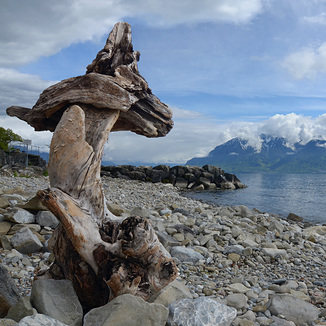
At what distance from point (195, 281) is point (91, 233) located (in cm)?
310

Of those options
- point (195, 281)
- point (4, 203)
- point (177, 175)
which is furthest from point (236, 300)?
point (177, 175)

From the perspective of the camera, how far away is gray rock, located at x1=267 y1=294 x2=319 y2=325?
5430 millimetres

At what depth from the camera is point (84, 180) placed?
16.6 ft

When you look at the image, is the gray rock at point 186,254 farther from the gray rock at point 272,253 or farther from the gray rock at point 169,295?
the gray rock at point 169,295

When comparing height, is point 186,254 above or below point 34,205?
below

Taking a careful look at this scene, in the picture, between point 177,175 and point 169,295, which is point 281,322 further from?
point 177,175

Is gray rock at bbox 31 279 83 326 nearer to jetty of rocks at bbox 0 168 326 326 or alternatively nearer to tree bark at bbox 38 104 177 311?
jetty of rocks at bbox 0 168 326 326

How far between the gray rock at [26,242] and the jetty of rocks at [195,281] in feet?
0.07

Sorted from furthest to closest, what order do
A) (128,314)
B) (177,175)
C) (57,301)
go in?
(177,175) < (57,301) < (128,314)

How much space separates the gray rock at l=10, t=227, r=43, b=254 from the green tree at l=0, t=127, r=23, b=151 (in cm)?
3009

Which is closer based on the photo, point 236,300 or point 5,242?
point 236,300

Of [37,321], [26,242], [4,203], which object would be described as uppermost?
[4,203]

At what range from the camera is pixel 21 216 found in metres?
8.58

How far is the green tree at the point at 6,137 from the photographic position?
115 feet
